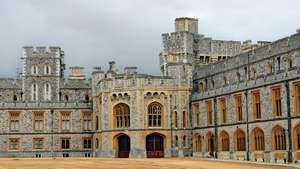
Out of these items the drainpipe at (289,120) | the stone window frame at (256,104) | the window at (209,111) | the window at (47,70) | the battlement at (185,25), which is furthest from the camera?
the window at (47,70)

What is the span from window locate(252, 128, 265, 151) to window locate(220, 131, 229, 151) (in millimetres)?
5068

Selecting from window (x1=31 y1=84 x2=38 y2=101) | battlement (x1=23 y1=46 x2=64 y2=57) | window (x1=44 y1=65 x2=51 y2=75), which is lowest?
window (x1=31 y1=84 x2=38 y2=101)

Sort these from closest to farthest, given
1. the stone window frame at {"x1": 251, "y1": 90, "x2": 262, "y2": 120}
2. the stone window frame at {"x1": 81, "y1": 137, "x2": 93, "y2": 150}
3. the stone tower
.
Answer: the stone window frame at {"x1": 251, "y1": 90, "x2": 262, "y2": 120} < the stone window frame at {"x1": 81, "y1": 137, "x2": 93, "y2": 150} < the stone tower

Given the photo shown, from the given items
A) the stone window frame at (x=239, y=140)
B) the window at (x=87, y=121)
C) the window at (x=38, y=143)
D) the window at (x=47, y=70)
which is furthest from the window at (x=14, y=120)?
the stone window frame at (x=239, y=140)

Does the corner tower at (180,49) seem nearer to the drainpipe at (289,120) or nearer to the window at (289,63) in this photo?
the window at (289,63)

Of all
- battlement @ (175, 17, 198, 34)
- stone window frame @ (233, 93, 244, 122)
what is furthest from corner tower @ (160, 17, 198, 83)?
stone window frame @ (233, 93, 244, 122)

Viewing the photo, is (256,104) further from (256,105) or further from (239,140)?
(239,140)

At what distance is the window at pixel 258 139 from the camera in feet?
159

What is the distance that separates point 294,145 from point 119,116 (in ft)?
70.9

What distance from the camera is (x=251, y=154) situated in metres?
49.5

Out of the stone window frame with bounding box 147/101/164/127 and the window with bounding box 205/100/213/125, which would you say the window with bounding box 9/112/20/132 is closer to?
the stone window frame with bounding box 147/101/164/127

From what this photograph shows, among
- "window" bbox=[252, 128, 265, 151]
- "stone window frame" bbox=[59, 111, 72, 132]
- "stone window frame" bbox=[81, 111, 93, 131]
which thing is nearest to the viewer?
"window" bbox=[252, 128, 265, 151]

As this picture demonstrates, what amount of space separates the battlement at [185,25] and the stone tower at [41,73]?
50.0ft

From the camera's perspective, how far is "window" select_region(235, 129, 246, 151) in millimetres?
51322
